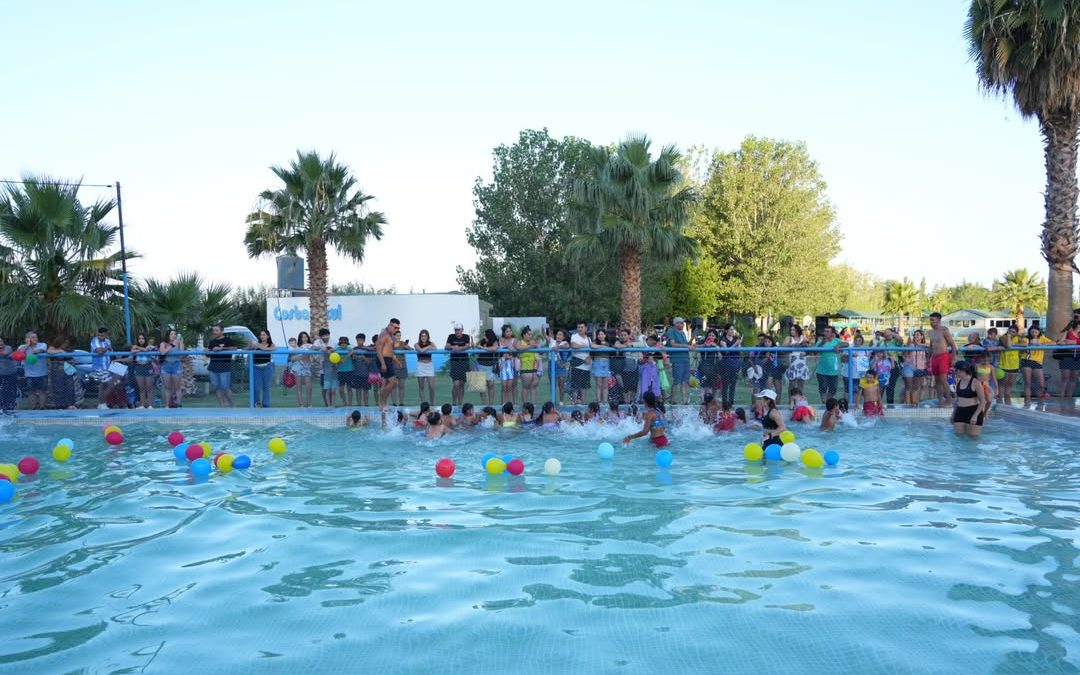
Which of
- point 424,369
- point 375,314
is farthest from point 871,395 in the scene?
point 375,314

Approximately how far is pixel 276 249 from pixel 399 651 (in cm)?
2078

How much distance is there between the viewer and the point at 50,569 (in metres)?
6.63

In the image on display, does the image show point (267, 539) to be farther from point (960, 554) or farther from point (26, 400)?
point (26, 400)

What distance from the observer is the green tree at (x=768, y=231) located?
43250 millimetres

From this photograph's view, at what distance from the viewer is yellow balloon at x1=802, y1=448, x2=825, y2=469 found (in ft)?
34.2

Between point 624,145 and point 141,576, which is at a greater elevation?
point 624,145

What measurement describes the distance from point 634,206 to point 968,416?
13.7 meters

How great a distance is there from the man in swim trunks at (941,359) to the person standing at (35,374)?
1609cm

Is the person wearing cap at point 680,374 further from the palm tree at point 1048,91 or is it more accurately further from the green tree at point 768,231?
the green tree at point 768,231

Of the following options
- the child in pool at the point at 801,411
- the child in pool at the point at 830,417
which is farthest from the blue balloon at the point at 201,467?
the child in pool at the point at 830,417

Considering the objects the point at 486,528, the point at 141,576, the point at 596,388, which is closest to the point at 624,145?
the point at 596,388

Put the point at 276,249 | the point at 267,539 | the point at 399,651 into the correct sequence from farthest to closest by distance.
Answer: the point at 276,249, the point at 267,539, the point at 399,651

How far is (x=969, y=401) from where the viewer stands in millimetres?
12250

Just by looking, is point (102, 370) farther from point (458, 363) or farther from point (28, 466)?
point (458, 363)
